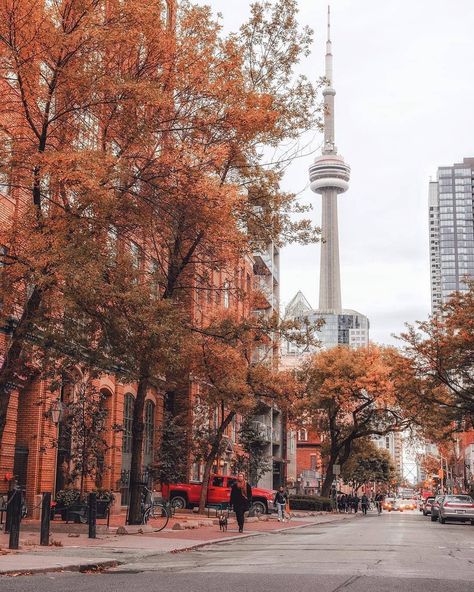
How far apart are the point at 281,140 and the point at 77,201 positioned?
347 inches

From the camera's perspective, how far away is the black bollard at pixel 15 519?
1548 cm

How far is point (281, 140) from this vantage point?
23.8 metres

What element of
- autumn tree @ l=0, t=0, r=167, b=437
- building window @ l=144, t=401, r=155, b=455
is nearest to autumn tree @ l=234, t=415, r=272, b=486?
Answer: building window @ l=144, t=401, r=155, b=455

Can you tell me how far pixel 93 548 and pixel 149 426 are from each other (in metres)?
23.0

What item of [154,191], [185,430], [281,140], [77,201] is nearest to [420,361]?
[185,430]

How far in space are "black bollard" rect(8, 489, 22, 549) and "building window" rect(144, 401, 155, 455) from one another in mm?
23026

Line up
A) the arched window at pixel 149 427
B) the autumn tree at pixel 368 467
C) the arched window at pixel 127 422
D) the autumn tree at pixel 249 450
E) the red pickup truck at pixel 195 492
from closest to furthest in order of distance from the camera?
the arched window at pixel 127 422
the red pickup truck at pixel 195 492
the arched window at pixel 149 427
the autumn tree at pixel 249 450
the autumn tree at pixel 368 467

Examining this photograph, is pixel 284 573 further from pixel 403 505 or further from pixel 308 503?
A: pixel 403 505

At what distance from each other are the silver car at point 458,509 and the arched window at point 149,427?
14.3 m

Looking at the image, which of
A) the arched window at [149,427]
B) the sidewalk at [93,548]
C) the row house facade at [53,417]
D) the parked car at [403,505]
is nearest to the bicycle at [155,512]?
the sidewalk at [93,548]

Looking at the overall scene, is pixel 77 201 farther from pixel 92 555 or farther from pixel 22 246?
pixel 92 555

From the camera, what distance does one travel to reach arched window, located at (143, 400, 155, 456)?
3922 centimetres

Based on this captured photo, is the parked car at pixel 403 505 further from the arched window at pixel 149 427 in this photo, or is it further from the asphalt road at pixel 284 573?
the asphalt road at pixel 284 573

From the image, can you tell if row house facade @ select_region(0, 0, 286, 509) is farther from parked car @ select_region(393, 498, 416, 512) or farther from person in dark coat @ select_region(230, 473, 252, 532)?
parked car @ select_region(393, 498, 416, 512)
